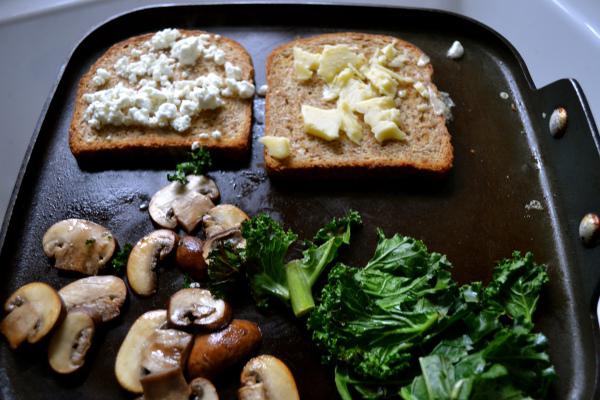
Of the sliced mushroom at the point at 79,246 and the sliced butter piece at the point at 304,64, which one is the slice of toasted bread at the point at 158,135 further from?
the sliced mushroom at the point at 79,246

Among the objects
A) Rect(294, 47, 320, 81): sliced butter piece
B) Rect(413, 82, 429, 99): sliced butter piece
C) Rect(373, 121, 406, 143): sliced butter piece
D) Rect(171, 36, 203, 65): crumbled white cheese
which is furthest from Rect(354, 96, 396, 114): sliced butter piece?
Rect(171, 36, 203, 65): crumbled white cheese

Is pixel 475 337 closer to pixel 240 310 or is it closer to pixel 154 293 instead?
pixel 240 310

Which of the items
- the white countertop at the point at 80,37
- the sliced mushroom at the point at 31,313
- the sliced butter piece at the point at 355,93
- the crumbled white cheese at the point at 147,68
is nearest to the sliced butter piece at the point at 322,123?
the sliced butter piece at the point at 355,93

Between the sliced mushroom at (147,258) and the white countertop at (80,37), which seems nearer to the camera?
the sliced mushroom at (147,258)

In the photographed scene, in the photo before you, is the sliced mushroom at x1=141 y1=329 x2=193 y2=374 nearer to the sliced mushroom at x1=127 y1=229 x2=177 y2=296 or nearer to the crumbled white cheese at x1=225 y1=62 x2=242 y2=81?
the sliced mushroom at x1=127 y1=229 x2=177 y2=296

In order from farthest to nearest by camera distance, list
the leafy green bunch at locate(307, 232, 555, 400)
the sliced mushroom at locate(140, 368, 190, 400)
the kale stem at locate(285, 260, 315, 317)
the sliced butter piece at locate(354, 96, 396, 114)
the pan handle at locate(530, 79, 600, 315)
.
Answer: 1. the sliced butter piece at locate(354, 96, 396, 114)
2. the pan handle at locate(530, 79, 600, 315)
3. the kale stem at locate(285, 260, 315, 317)
4. the sliced mushroom at locate(140, 368, 190, 400)
5. the leafy green bunch at locate(307, 232, 555, 400)
